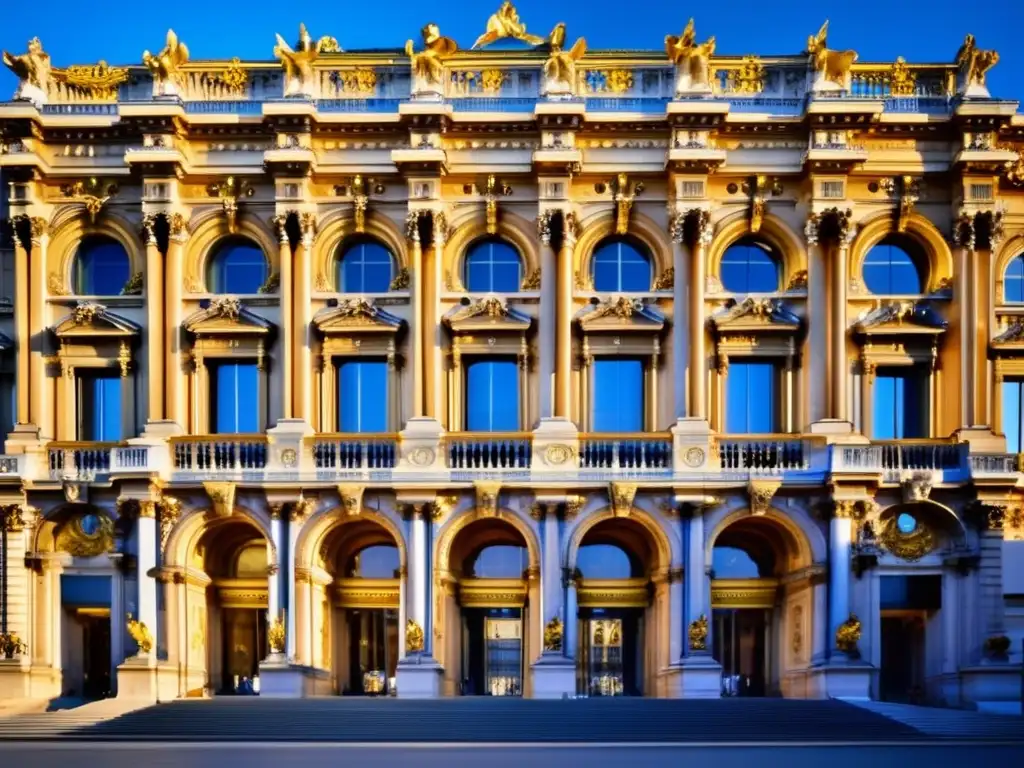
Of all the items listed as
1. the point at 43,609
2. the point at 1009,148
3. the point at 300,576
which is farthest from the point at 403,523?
the point at 1009,148

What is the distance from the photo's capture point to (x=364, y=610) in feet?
135

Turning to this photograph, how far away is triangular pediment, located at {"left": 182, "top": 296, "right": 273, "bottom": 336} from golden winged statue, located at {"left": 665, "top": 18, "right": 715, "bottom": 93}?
45.3 feet

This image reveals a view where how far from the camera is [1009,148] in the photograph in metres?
40.6

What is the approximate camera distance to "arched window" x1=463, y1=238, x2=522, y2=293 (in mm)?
40906

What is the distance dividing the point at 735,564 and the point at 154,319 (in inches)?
720

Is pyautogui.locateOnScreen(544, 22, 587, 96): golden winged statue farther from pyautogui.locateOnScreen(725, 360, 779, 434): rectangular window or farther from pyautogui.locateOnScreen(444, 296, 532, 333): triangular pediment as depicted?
pyautogui.locateOnScreen(725, 360, 779, 434): rectangular window

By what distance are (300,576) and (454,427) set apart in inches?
239

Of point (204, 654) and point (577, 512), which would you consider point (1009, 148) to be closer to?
point (577, 512)

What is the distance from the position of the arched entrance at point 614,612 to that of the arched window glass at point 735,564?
2.24 meters

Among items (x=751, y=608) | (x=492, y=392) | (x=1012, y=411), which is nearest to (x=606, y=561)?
(x=751, y=608)

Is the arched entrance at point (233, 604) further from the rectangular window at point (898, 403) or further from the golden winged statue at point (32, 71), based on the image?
the rectangular window at point (898, 403)

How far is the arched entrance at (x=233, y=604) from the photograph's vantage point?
1580 inches

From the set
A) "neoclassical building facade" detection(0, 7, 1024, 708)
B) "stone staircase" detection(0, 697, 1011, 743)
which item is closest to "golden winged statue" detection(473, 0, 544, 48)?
"neoclassical building facade" detection(0, 7, 1024, 708)

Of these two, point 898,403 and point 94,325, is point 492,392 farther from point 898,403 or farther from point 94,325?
point 898,403
